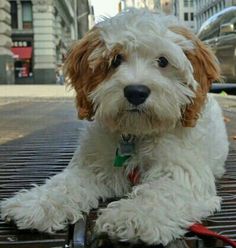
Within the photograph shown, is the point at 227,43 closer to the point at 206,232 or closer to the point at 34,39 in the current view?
the point at 206,232

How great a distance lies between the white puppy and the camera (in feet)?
7.91

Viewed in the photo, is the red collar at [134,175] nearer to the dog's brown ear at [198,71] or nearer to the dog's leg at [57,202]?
the dog's leg at [57,202]

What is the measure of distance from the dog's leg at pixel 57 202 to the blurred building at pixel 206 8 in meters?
86.8

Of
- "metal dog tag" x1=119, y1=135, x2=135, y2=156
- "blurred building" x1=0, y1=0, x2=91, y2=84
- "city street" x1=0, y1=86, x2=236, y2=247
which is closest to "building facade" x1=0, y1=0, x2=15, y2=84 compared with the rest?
"blurred building" x1=0, y1=0, x2=91, y2=84

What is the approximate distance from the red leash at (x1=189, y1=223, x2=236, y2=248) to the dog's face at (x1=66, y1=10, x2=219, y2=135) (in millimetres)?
538

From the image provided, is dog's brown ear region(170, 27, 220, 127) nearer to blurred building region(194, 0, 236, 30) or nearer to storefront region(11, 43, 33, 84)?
storefront region(11, 43, 33, 84)

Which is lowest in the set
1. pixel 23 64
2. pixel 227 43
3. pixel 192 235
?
pixel 192 235

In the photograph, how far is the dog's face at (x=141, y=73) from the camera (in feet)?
8.39

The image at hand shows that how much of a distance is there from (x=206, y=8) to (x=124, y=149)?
10740 centimetres

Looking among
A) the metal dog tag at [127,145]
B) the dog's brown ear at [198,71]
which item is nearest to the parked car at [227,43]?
the dog's brown ear at [198,71]

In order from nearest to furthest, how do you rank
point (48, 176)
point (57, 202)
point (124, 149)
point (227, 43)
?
point (57, 202) → point (124, 149) → point (48, 176) → point (227, 43)

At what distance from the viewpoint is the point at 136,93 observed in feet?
8.21

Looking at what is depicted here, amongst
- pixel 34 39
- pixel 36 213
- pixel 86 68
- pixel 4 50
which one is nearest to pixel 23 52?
pixel 34 39

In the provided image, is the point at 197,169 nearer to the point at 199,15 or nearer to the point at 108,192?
the point at 108,192
